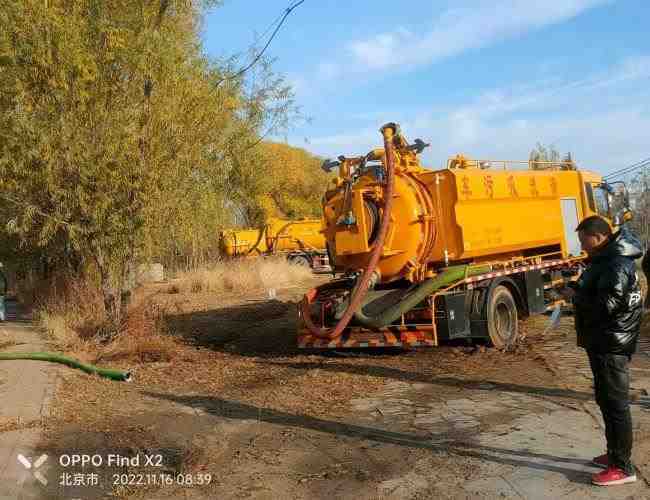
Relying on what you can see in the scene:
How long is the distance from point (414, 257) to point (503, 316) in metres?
1.93

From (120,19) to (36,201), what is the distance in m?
3.23

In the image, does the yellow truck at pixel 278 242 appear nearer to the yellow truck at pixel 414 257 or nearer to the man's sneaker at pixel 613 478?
the yellow truck at pixel 414 257

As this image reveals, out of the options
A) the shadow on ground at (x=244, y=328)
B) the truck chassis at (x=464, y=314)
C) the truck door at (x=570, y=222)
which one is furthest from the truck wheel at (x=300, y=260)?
the truck chassis at (x=464, y=314)

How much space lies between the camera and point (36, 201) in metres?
10.5

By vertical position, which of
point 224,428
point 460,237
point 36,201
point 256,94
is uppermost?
point 256,94

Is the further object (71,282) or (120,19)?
(71,282)

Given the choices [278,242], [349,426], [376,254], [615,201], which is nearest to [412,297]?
[376,254]

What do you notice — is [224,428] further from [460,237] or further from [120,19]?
[120,19]

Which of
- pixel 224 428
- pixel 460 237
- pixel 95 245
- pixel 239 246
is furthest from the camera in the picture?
pixel 239 246

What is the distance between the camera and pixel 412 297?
9.27m

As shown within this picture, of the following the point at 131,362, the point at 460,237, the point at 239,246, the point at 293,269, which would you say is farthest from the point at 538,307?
the point at 239,246

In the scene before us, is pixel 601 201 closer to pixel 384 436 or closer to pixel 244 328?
pixel 244 328

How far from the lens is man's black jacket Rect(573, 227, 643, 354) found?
15.1 ft

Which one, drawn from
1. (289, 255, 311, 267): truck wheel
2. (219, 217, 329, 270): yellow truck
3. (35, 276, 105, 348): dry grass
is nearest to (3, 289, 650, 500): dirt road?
(35, 276, 105, 348): dry grass
